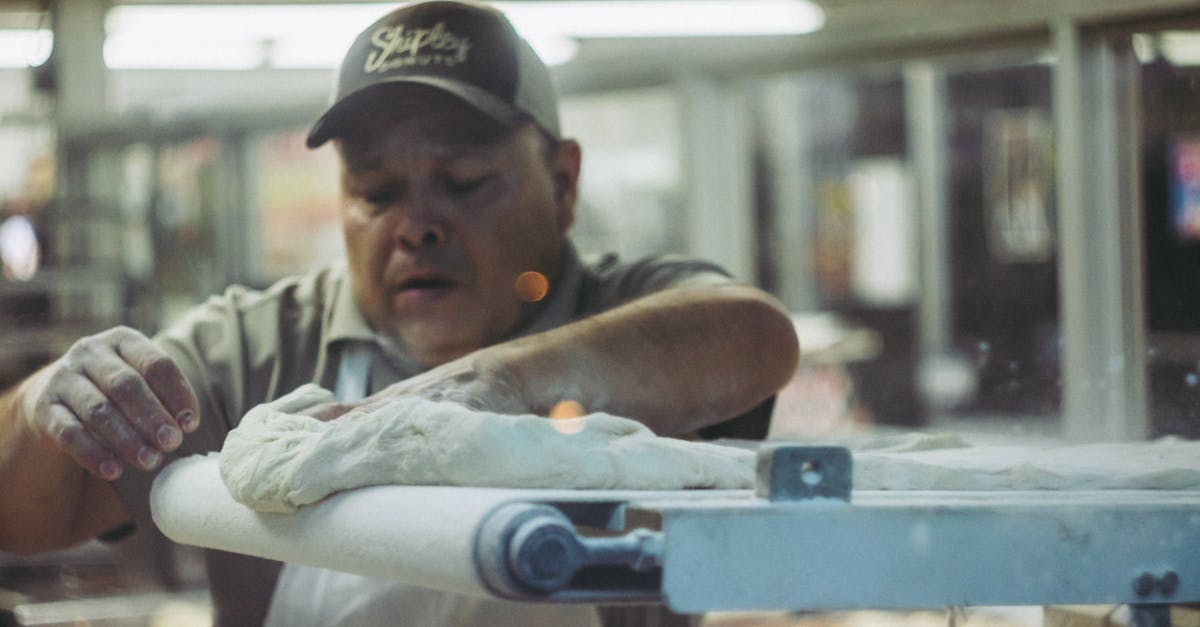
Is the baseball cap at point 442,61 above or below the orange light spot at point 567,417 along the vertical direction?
above

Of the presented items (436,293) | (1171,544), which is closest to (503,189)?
(436,293)

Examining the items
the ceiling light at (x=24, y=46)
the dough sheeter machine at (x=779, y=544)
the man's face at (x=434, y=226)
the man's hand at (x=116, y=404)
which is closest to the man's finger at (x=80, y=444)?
the man's hand at (x=116, y=404)

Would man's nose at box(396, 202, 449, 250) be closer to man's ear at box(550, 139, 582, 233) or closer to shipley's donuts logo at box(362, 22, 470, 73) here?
shipley's donuts logo at box(362, 22, 470, 73)

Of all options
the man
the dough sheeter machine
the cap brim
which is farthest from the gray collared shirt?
the dough sheeter machine

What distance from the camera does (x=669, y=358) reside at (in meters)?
1.18

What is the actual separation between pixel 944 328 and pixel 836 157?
0.78 metres

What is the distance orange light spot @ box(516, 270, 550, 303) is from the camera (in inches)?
51.8

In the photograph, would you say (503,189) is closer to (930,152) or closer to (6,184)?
(6,184)

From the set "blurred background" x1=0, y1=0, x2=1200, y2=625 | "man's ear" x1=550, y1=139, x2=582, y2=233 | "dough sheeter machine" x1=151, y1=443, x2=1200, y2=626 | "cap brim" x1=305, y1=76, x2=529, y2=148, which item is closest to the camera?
"dough sheeter machine" x1=151, y1=443, x2=1200, y2=626

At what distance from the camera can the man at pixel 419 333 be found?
1.07 m

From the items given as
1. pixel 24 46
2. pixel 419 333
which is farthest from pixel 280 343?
pixel 24 46

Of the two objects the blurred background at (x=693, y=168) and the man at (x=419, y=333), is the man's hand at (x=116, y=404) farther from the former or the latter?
the blurred background at (x=693, y=168)

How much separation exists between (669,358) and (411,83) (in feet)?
1.05

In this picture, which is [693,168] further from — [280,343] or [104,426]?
[104,426]
